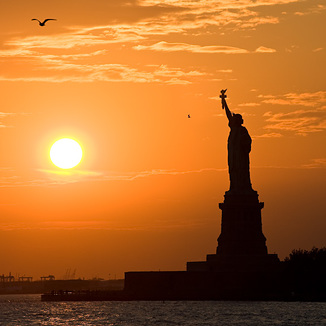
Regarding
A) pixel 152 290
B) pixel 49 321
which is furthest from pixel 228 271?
pixel 49 321

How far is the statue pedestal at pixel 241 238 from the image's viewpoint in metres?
128

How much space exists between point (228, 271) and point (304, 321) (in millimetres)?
31052

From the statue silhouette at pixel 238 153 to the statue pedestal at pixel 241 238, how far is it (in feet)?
3.46

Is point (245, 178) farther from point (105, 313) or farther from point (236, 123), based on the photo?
point (105, 313)

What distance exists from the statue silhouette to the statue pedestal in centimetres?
106

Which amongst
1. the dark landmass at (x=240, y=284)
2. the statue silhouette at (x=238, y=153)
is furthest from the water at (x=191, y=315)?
the statue silhouette at (x=238, y=153)

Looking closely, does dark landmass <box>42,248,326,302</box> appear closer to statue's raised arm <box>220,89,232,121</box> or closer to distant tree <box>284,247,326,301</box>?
distant tree <box>284,247,326,301</box>

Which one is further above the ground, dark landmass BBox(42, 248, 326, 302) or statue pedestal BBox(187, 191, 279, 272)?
statue pedestal BBox(187, 191, 279, 272)

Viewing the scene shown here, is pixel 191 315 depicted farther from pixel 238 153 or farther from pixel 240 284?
pixel 238 153

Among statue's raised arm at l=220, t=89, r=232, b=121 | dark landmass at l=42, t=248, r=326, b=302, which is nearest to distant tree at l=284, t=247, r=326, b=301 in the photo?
dark landmass at l=42, t=248, r=326, b=302

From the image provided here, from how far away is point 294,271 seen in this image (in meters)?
133

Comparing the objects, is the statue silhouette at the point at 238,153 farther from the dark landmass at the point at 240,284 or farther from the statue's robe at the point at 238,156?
the dark landmass at the point at 240,284

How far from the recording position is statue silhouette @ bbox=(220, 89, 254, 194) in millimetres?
129375

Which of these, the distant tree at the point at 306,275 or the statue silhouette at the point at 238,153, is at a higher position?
the statue silhouette at the point at 238,153
